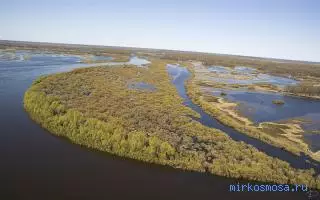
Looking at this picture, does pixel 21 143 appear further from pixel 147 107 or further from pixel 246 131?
pixel 246 131

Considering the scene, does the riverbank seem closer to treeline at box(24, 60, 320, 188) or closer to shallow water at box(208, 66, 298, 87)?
treeline at box(24, 60, 320, 188)

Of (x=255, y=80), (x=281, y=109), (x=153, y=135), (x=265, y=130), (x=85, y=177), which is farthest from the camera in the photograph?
(x=255, y=80)

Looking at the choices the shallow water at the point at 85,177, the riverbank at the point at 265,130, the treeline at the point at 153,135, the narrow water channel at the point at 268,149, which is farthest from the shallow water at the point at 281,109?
the shallow water at the point at 85,177

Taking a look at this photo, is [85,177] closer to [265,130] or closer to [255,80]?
[265,130]

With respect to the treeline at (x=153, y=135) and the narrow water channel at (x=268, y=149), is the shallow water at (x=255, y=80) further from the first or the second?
the treeline at (x=153, y=135)

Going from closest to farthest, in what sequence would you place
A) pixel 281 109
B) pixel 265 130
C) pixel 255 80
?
pixel 265 130, pixel 281 109, pixel 255 80

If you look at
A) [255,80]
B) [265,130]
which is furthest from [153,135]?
[255,80]
